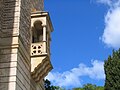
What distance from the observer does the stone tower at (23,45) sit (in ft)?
42.1

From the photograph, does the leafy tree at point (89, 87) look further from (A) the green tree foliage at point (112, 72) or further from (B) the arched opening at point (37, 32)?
(B) the arched opening at point (37, 32)

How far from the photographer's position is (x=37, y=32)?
1650 cm

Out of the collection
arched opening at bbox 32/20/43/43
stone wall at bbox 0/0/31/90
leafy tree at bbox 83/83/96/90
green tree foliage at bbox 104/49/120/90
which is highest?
leafy tree at bbox 83/83/96/90

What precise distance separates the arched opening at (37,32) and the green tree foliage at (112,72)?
27.9 feet

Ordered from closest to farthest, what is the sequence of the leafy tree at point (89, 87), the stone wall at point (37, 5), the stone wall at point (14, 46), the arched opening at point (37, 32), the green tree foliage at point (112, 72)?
the stone wall at point (14, 46)
the arched opening at point (37, 32)
the stone wall at point (37, 5)
the green tree foliage at point (112, 72)
the leafy tree at point (89, 87)

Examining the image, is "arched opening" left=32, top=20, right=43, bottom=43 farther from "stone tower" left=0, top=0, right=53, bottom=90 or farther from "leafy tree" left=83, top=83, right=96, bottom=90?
"leafy tree" left=83, top=83, right=96, bottom=90

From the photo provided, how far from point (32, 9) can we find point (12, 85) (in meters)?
4.62

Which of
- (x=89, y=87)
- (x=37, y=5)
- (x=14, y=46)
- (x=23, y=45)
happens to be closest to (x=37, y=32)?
(x=37, y=5)

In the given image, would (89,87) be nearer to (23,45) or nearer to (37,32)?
(37,32)

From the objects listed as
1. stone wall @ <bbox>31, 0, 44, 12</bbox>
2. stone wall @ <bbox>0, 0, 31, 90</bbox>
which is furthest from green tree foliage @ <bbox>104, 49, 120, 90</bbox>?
stone wall @ <bbox>0, 0, 31, 90</bbox>

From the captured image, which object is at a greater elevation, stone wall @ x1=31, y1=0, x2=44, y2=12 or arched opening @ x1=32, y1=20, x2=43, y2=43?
stone wall @ x1=31, y1=0, x2=44, y2=12

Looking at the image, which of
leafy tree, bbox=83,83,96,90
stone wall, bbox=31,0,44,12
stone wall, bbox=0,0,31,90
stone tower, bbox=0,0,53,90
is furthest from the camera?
leafy tree, bbox=83,83,96,90

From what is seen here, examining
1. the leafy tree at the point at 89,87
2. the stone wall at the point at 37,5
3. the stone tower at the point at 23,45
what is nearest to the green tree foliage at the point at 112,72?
the stone wall at the point at 37,5

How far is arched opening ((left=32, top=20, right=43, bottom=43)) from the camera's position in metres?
15.7
